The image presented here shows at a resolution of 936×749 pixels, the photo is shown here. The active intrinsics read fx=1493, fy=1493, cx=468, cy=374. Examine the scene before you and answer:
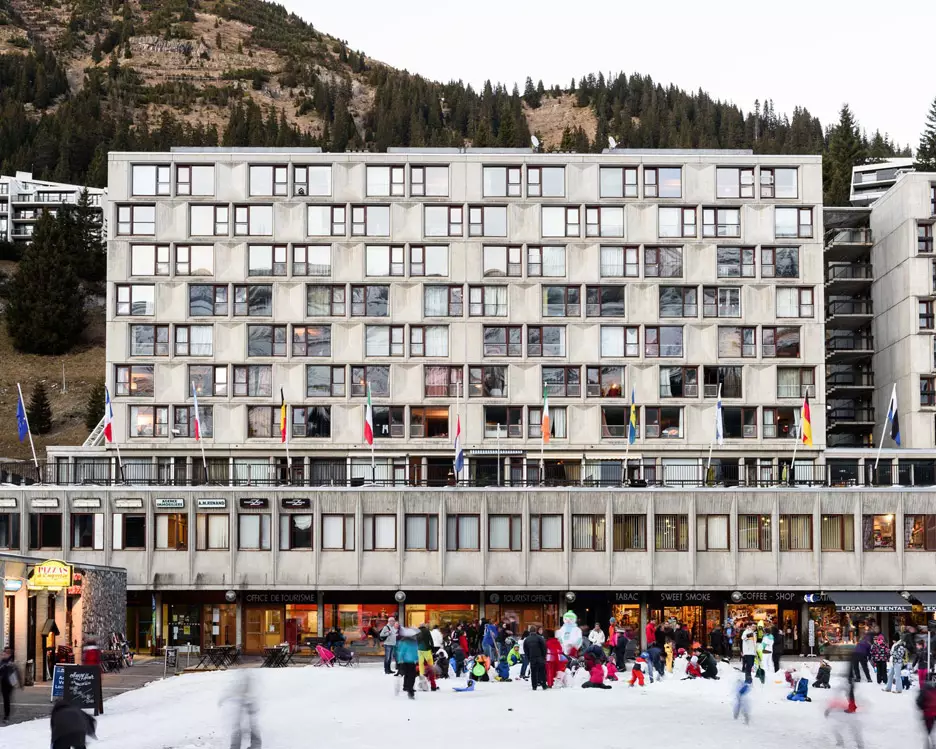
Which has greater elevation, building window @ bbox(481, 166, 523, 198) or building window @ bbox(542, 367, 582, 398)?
building window @ bbox(481, 166, 523, 198)

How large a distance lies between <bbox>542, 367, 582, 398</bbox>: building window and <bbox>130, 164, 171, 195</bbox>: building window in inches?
968

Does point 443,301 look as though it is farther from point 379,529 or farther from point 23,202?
point 23,202

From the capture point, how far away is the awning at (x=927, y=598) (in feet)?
235

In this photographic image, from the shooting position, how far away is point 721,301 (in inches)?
3455

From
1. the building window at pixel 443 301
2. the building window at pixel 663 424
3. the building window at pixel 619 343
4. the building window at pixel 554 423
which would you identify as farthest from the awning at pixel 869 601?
the building window at pixel 443 301

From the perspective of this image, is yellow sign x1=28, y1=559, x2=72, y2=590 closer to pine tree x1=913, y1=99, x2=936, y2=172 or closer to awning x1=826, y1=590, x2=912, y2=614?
awning x1=826, y1=590, x2=912, y2=614

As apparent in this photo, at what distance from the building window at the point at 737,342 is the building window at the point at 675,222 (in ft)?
20.0

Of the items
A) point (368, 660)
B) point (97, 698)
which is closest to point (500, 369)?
point (368, 660)

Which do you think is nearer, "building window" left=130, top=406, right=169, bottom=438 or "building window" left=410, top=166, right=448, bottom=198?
"building window" left=130, top=406, right=169, bottom=438

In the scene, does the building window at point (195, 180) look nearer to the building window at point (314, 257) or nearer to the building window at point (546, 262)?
the building window at point (314, 257)

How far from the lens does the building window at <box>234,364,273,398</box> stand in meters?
85.9

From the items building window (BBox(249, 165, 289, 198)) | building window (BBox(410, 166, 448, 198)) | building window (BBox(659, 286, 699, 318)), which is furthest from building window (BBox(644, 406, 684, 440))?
building window (BBox(249, 165, 289, 198))

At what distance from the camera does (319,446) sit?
85.3 meters

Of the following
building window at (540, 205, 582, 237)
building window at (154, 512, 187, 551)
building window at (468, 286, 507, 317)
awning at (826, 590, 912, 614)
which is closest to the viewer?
awning at (826, 590, 912, 614)
